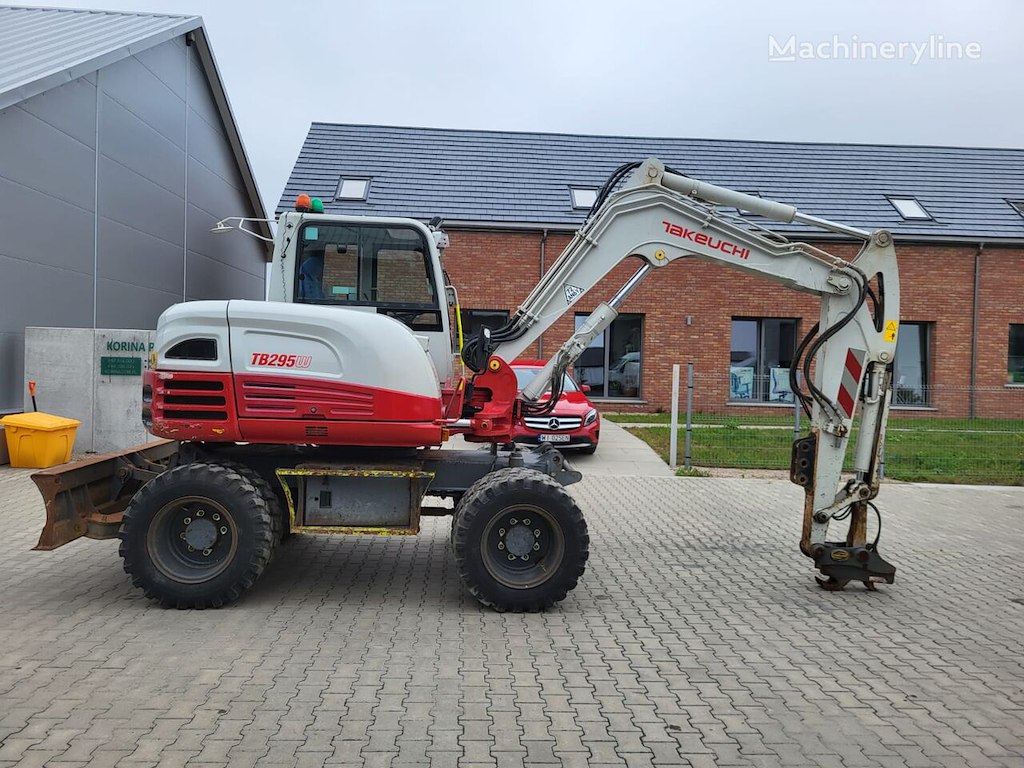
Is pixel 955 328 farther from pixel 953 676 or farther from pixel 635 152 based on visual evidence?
pixel 953 676

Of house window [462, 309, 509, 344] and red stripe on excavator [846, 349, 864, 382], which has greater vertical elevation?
house window [462, 309, 509, 344]

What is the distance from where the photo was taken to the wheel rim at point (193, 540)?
570 cm

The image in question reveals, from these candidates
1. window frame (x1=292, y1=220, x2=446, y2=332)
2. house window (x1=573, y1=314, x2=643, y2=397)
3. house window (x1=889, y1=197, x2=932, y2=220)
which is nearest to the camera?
window frame (x1=292, y1=220, x2=446, y2=332)

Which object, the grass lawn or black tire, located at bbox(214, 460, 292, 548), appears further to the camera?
the grass lawn

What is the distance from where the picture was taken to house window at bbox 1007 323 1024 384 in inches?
834

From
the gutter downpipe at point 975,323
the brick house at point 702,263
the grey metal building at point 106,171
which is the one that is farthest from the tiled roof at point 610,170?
the grey metal building at point 106,171

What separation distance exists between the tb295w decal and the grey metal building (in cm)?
810

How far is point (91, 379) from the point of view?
483 inches

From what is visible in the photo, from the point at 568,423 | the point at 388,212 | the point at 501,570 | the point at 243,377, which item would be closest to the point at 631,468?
the point at 568,423

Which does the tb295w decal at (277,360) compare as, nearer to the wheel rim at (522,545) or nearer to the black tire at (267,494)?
the black tire at (267,494)

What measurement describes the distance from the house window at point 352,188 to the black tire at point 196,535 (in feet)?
52.2

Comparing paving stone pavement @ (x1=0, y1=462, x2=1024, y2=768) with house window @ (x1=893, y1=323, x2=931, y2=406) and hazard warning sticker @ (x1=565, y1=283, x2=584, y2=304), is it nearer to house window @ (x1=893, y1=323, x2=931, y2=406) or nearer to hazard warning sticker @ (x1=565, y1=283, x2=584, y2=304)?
hazard warning sticker @ (x1=565, y1=283, x2=584, y2=304)

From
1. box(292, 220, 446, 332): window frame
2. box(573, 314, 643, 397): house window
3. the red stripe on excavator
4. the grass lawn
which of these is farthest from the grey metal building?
the red stripe on excavator

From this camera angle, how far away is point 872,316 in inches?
261
